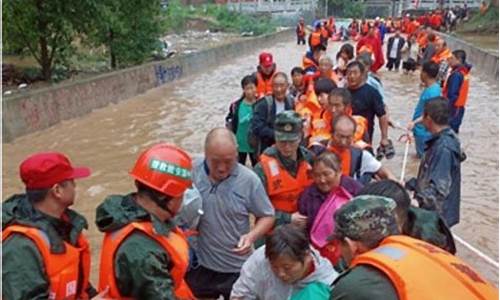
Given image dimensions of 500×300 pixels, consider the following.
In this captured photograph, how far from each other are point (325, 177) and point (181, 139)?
27.8 feet

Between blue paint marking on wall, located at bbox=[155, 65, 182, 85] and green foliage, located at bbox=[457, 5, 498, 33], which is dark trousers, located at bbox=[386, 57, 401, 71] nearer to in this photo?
blue paint marking on wall, located at bbox=[155, 65, 182, 85]

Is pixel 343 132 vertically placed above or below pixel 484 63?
above

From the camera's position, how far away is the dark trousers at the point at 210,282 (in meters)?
4.36

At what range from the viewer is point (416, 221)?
3.46m

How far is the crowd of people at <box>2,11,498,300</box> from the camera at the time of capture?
8.00 ft

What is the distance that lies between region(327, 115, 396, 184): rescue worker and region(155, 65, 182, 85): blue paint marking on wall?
15396 millimetres

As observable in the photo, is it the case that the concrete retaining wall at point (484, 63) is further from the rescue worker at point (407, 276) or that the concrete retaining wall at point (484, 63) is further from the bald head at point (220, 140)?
the rescue worker at point (407, 276)

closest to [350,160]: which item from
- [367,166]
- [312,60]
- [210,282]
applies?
[367,166]

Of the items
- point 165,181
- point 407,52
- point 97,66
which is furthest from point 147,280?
point 407,52

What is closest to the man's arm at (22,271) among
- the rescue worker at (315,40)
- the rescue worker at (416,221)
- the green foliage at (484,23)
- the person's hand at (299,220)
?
the rescue worker at (416,221)

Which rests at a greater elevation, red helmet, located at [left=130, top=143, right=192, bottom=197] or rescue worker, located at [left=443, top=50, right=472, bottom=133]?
red helmet, located at [left=130, top=143, right=192, bottom=197]

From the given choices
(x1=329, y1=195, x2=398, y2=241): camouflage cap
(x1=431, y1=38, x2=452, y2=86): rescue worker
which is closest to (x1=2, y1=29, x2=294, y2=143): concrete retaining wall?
(x1=431, y1=38, x2=452, y2=86): rescue worker

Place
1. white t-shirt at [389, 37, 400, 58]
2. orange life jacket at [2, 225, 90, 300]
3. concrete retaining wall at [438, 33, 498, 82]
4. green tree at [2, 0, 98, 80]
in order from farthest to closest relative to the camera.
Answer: white t-shirt at [389, 37, 400, 58], concrete retaining wall at [438, 33, 498, 82], green tree at [2, 0, 98, 80], orange life jacket at [2, 225, 90, 300]

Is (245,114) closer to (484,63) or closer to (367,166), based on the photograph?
(367,166)
